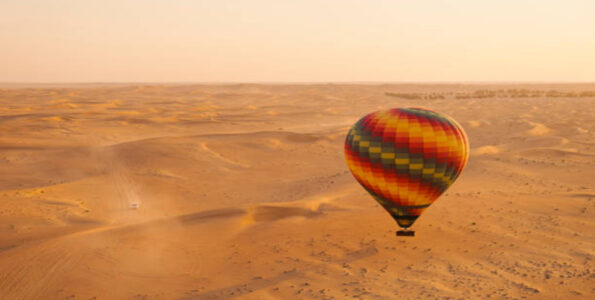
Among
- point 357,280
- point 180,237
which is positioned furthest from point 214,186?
point 357,280

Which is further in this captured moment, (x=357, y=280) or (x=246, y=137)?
(x=246, y=137)

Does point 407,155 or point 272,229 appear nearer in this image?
point 407,155

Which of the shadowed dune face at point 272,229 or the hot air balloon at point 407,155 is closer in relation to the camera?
the shadowed dune face at point 272,229

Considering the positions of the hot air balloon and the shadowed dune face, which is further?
the hot air balloon

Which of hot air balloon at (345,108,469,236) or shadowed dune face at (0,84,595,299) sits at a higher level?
hot air balloon at (345,108,469,236)

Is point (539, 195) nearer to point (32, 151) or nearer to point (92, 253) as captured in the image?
point (92, 253)

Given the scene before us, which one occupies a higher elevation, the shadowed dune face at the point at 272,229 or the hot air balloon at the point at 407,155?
the hot air balloon at the point at 407,155

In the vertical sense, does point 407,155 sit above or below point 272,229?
above

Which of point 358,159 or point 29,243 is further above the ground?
point 358,159
